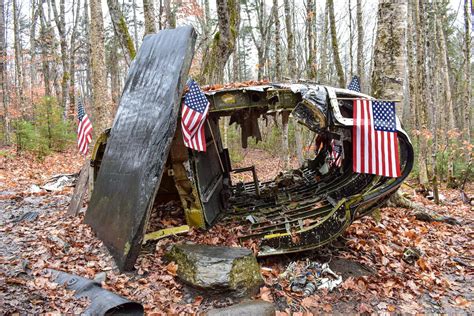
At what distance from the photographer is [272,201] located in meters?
8.75

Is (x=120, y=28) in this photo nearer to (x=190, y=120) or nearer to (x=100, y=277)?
(x=190, y=120)

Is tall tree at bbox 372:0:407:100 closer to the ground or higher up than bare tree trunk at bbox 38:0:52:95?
closer to the ground

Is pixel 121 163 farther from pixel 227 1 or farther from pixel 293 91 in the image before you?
pixel 227 1

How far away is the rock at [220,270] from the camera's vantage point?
4.91 meters

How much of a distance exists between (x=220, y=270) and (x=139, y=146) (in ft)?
8.41

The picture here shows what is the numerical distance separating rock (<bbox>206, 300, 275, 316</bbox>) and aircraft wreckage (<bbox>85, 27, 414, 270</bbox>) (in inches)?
54.4

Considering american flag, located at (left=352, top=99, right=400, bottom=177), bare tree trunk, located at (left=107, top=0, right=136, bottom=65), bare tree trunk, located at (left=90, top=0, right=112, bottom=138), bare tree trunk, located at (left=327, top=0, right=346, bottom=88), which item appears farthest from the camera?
bare tree trunk, located at (left=327, top=0, right=346, bottom=88)

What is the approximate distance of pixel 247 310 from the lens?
175 inches

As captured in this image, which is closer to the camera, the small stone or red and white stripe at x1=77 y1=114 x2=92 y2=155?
the small stone

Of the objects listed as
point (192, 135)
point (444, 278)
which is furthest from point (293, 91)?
point (444, 278)

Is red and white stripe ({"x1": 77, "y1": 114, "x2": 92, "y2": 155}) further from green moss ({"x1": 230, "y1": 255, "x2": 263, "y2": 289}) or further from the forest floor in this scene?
green moss ({"x1": 230, "y1": 255, "x2": 263, "y2": 289})

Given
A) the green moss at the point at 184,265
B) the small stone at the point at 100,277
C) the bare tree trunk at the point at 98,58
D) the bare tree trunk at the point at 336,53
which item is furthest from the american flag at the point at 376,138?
the bare tree trunk at the point at 336,53

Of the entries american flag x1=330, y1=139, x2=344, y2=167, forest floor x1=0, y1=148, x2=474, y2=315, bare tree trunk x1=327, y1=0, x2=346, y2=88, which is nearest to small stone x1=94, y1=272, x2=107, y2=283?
forest floor x1=0, y1=148, x2=474, y2=315

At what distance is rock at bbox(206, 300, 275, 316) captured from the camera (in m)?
4.41
